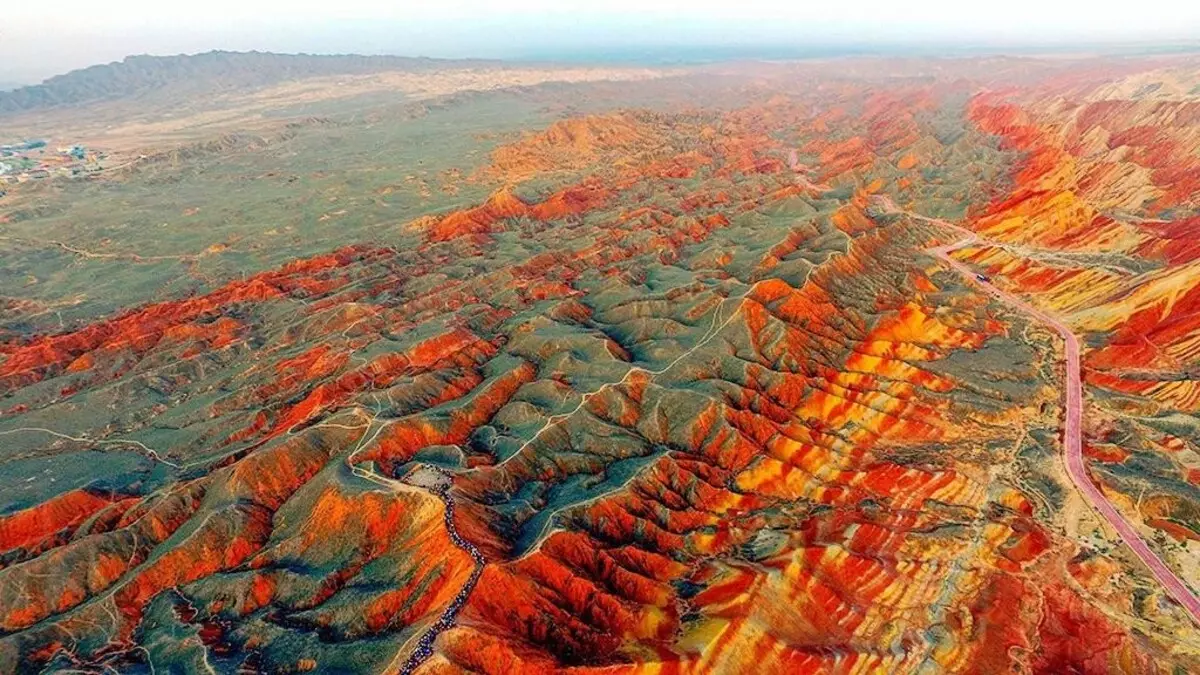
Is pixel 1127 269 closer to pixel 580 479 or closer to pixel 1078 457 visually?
pixel 1078 457

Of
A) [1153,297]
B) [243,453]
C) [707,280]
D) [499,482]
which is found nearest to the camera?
[499,482]

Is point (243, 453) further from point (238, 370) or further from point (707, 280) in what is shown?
point (707, 280)

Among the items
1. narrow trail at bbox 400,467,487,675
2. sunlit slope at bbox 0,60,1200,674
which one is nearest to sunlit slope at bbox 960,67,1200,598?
sunlit slope at bbox 0,60,1200,674

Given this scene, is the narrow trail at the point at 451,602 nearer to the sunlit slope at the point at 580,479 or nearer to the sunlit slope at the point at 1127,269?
the sunlit slope at the point at 580,479

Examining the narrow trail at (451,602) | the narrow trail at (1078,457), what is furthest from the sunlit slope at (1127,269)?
the narrow trail at (451,602)

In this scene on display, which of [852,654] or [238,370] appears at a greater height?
[238,370]

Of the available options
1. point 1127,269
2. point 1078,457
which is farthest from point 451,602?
point 1127,269

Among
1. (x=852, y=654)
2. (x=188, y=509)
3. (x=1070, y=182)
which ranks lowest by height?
(x=852, y=654)

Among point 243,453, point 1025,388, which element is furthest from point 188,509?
point 1025,388
